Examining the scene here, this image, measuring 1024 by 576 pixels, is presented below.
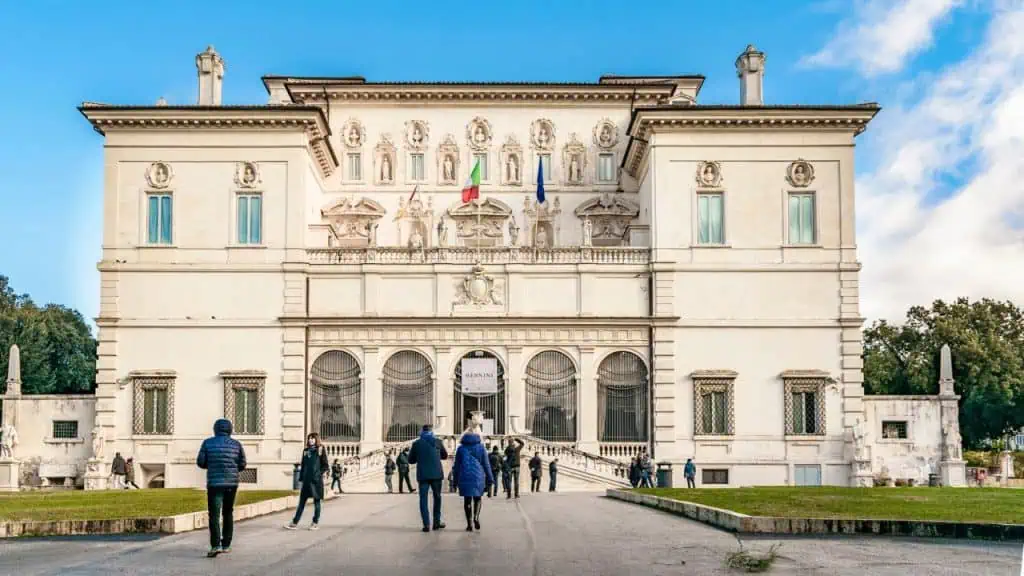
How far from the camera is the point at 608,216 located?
5775 cm

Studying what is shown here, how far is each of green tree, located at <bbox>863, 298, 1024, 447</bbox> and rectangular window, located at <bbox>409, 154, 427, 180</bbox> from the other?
32.9 metres

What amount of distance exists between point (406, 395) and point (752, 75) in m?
20.1

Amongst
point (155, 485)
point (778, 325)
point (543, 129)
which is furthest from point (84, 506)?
point (543, 129)

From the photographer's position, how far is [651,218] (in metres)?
52.1

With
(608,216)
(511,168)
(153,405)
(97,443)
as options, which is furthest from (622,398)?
(97,443)

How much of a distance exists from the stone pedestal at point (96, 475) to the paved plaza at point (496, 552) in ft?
86.6

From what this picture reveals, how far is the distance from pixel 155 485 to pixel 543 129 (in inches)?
915

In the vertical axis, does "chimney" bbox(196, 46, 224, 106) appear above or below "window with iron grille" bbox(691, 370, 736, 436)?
above

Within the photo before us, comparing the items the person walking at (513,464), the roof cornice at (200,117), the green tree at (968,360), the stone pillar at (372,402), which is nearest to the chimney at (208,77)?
the roof cornice at (200,117)

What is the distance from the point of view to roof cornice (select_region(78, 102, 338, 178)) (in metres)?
51.1

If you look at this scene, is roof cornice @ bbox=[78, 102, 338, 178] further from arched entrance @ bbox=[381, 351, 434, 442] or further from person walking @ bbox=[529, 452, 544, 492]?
person walking @ bbox=[529, 452, 544, 492]

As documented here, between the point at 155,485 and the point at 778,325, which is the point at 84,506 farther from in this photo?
the point at 778,325

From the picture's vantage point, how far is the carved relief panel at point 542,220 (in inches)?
2271

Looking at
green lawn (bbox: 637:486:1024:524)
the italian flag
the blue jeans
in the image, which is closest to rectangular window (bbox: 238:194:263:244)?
the italian flag
